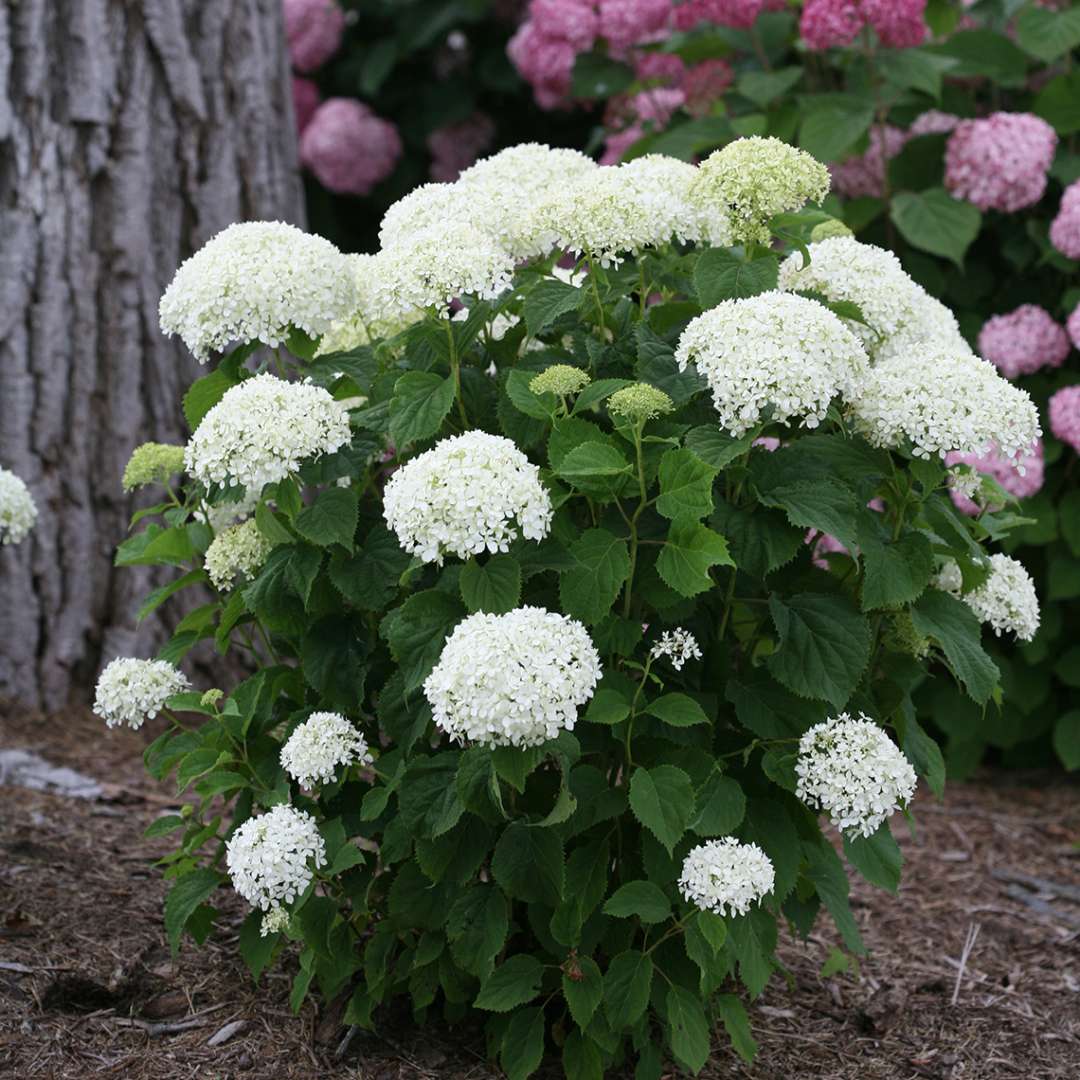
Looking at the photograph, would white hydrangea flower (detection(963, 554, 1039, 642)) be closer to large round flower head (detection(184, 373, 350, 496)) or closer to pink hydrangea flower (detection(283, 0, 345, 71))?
large round flower head (detection(184, 373, 350, 496))

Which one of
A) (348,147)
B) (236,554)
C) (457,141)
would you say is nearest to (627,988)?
(236,554)

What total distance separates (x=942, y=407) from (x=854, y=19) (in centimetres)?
213

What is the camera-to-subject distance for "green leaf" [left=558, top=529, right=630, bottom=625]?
1890mm

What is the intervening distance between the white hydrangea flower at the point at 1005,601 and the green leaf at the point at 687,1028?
0.75 metres

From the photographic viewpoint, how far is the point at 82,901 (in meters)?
2.71

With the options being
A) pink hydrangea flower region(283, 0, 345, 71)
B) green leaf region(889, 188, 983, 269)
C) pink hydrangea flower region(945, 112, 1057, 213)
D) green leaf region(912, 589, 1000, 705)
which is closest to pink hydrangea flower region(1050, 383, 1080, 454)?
green leaf region(889, 188, 983, 269)

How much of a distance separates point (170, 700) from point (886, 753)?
44.0 inches

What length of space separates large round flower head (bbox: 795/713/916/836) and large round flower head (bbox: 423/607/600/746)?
1.26 ft

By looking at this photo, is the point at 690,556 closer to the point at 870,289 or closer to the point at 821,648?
the point at 821,648

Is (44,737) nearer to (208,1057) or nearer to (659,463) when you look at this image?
(208,1057)

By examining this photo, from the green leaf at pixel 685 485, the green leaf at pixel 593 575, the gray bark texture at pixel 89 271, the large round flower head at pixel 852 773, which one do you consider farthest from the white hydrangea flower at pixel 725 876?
the gray bark texture at pixel 89 271

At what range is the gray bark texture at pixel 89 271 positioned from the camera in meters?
3.60

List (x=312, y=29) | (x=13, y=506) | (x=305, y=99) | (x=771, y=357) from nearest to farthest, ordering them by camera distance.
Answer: (x=771, y=357)
(x=13, y=506)
(x=312, y=29)
(x=305, y=99)

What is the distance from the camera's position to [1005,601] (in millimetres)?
2299
